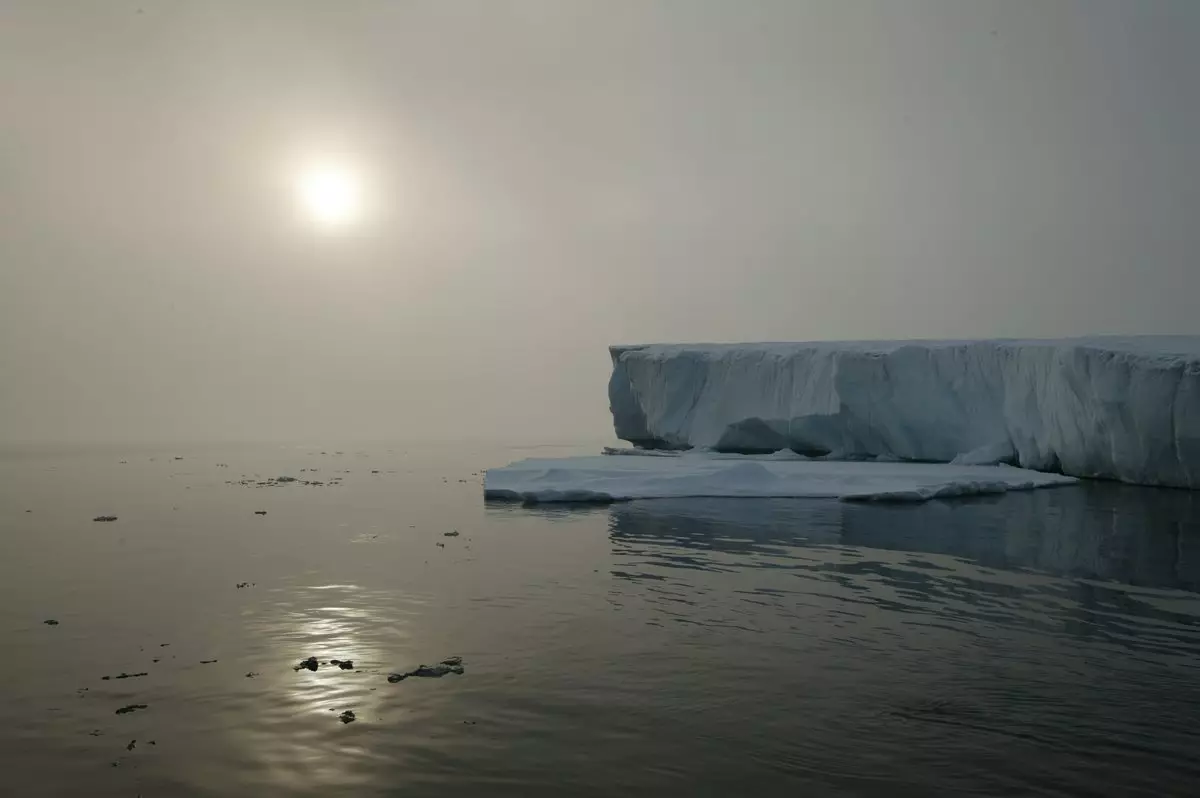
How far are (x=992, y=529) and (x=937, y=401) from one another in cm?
1176

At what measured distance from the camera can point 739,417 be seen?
2583 centimetres

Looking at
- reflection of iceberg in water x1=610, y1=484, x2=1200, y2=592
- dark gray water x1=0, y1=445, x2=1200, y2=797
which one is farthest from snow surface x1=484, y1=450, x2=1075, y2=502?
dark gray water x1=0, y1=445, x2=1200, y2=797

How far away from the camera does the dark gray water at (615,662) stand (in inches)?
163

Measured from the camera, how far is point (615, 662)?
5.89m

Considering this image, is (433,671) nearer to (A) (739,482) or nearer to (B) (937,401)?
(A) (739,482)

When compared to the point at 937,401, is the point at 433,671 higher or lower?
lower

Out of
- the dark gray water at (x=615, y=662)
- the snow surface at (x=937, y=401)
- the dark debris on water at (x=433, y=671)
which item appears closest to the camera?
the dark gray water at (x=615, y=662)

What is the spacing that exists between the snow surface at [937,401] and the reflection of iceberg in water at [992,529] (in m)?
1.86

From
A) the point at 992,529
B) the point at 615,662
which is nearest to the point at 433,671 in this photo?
the point at 615,662

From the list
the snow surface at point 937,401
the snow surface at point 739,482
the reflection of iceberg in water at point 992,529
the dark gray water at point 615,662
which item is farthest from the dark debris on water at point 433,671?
the snow surface at point 937,401

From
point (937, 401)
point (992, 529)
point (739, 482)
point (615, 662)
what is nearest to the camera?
point (615, 662)

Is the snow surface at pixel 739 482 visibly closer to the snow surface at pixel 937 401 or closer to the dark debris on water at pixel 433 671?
the snow surface at pixel 937 401

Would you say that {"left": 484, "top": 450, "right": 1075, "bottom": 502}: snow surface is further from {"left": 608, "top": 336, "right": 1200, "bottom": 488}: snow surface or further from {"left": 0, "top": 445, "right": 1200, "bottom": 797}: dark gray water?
{"left": 0, "top": 445, "right": 1200, "bottom": 797}: dark gray water

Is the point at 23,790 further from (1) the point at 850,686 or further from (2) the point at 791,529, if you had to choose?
(2) the point at 791,529
